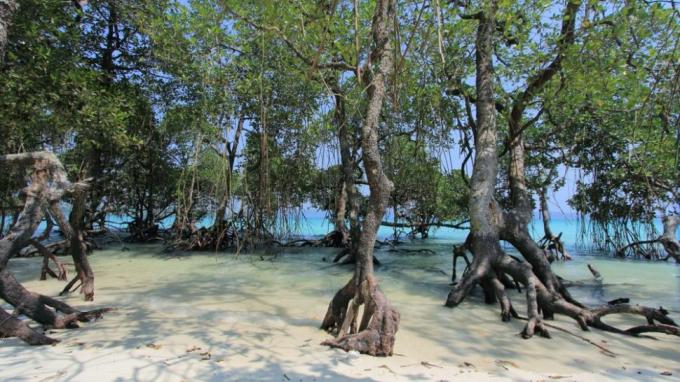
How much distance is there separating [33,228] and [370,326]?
2815 millimetres

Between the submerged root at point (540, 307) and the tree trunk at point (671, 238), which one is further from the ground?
Answer: the tree trunk at point (671, 238)

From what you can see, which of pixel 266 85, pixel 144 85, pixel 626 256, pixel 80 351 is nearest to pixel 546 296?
pixel 80 351

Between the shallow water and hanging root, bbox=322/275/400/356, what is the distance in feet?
0.42

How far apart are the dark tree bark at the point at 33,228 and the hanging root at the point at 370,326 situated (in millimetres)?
2264

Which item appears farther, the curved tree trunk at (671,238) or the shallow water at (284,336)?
the curved tree trunk at (671,238)

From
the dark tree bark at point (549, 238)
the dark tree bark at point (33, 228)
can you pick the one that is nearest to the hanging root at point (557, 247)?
the dark tree bark at point (549, 238)

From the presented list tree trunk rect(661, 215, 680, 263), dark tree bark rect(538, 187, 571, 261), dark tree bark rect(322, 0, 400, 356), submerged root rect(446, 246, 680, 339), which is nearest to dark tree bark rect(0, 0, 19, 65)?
dark tree bark rect(322, 0, 400, 356)

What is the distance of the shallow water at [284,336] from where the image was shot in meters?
2.61

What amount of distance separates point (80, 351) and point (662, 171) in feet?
31.8

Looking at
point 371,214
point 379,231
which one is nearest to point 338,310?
point 371,214

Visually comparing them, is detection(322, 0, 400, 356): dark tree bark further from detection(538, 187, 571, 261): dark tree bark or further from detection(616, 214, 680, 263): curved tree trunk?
detection(538, 187, 571, 261): dark tree bark

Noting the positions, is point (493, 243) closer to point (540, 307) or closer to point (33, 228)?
point (540, 307)

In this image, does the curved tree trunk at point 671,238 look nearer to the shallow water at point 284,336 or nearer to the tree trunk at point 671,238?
the tree trunk at point 671,238

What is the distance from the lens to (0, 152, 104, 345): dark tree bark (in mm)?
3293
